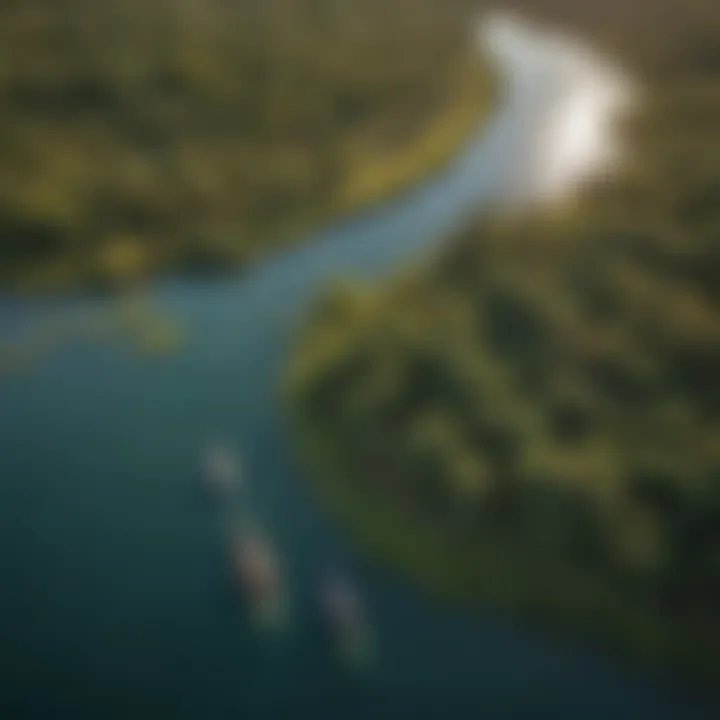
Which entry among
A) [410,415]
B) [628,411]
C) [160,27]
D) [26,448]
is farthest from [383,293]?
[160,27]

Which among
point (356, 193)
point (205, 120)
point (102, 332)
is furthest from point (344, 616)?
point (205, 120)

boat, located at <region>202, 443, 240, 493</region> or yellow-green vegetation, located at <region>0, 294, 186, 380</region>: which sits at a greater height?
yellow-green vegetation, located at <region>0, 294, 186, 380</region>

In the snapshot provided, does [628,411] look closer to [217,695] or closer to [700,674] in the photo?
[700,674]

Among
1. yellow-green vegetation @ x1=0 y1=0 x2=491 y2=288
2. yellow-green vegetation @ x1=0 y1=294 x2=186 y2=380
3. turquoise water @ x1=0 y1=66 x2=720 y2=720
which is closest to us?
turquoise water @ x1=0 y1=66 x2=720 y2=720

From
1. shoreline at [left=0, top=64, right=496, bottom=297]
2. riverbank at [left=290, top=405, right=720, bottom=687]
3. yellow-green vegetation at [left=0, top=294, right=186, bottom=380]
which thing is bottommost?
riverbank at [left=290, top=405, right=720, bottom=687]

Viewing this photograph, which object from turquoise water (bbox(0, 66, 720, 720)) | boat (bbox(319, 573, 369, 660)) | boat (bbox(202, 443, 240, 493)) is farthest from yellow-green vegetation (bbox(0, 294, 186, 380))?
boat (bbox(319, 573, 369, 660))

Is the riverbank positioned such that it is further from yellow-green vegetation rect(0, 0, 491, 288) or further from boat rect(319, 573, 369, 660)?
yellow-green vegetation rect(0, 0, 491, 288)
